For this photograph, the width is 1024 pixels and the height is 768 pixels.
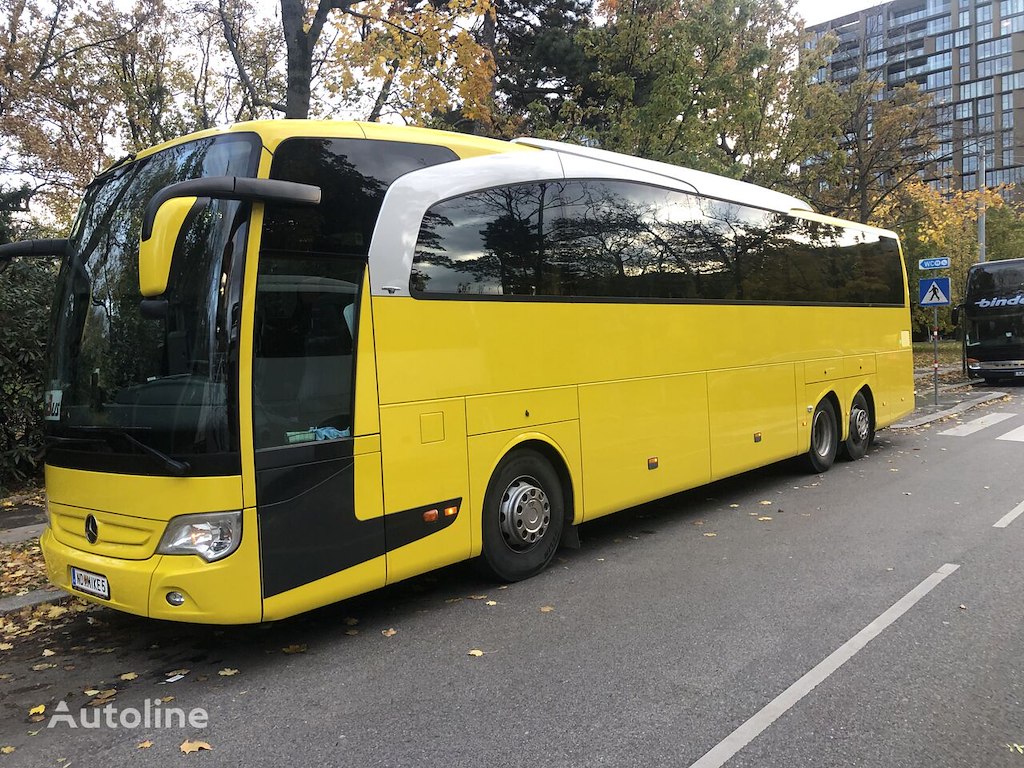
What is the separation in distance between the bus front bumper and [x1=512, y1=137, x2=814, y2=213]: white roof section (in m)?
4.01

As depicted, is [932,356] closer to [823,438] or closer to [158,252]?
[823,438]

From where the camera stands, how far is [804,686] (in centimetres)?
375

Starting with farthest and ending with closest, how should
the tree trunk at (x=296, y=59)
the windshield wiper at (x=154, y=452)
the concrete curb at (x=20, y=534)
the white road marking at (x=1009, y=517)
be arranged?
the tree trunk at (x=296, y=59)
the concrete curb at (x=20, y=534)
the white road marking at (x=1009, y=517)
the windshield wiper at (x=154, y=452)

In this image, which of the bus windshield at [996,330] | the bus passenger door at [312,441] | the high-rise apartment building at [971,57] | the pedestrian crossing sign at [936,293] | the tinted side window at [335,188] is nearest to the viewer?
A: the bus passenger door at [312,441]

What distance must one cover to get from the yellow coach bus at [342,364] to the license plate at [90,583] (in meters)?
0.02

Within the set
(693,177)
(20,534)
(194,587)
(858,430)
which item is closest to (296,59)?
(693,177)

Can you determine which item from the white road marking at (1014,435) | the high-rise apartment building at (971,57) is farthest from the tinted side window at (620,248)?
the high-rise apartment building at (971,57)

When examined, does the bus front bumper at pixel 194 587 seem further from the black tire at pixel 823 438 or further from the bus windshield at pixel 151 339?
the black tire at pixel 823 438

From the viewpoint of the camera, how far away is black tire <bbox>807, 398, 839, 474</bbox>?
9.73m

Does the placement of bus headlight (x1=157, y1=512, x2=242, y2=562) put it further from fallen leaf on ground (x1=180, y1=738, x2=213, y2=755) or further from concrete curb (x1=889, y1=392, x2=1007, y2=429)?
concrete curb (x1=889, y1=392, x2=1007, y2=429)

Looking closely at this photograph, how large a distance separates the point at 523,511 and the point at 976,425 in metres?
11.8

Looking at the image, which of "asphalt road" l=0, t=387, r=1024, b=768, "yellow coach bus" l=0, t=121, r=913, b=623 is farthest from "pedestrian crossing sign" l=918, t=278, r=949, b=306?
"yellow coach bus" l=0, t=121, r=913, b=623

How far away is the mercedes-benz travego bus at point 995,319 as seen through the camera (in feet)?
66.8

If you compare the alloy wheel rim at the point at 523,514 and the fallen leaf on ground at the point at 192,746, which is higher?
the alloy wheel rim at the point at 523,514
